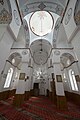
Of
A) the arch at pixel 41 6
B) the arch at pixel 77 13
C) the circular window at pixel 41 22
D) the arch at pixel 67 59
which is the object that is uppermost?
the circular window at pixel 41 22

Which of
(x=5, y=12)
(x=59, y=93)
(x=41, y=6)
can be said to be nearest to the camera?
(x=5, y=12)

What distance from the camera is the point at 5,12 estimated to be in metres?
3.94

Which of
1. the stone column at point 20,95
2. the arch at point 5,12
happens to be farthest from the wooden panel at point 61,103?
the arch at point 5,12

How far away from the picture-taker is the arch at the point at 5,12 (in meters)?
3.76

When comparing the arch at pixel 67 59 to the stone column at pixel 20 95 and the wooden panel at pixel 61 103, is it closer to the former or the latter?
the wooden panel at pixel 61 103

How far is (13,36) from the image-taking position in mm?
4602

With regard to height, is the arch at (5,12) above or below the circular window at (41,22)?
below

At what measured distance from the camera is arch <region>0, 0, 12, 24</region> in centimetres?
376

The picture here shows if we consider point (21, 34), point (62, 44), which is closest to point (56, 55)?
point (62, 44)

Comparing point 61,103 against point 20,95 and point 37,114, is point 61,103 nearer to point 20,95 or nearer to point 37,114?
point 37,114

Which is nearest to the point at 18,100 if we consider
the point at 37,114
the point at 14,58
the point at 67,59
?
the point at 37,114

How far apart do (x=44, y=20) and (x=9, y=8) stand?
858 cm

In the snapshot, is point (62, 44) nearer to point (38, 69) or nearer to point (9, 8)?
point (9, 8)

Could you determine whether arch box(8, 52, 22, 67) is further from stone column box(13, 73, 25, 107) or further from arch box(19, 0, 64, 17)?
arch box(19, 0, 64, 17)
